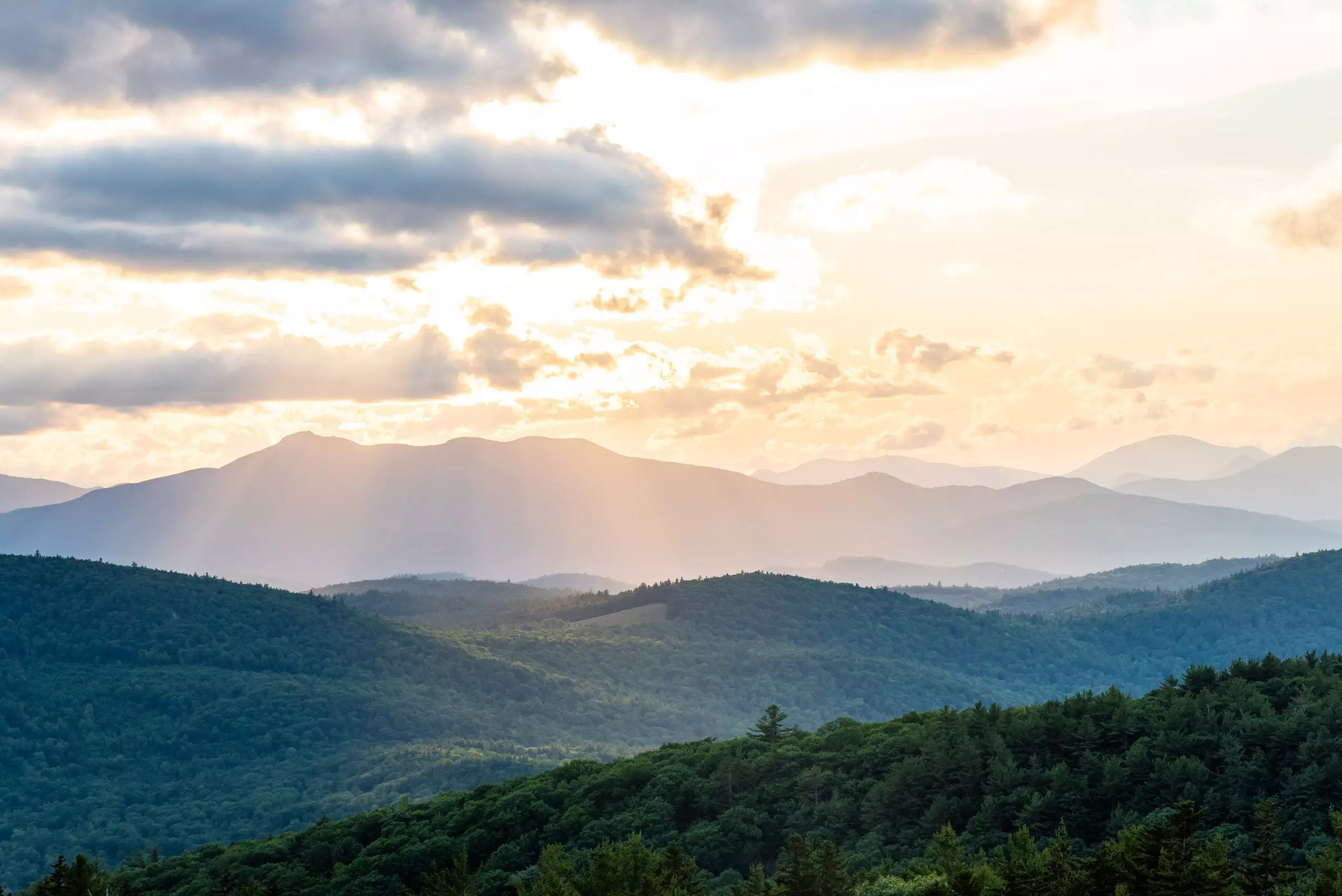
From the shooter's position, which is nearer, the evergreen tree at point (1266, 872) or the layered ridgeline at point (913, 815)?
the evergreen tree at point (1266, 872)

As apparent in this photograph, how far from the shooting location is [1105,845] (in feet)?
285

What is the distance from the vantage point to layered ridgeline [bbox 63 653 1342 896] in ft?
268

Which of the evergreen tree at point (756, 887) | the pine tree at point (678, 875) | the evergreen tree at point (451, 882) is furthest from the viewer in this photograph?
the evergreen tree at point (451, 882)

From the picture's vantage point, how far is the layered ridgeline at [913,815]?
268 feet

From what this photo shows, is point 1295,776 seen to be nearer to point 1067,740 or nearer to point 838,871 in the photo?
point 1067,740

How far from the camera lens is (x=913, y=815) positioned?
130250 mm

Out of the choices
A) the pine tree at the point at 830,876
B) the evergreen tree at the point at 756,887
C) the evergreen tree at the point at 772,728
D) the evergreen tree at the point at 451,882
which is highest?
the evergreen tree at the point at 772,728

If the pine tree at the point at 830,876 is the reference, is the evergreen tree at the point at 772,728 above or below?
above

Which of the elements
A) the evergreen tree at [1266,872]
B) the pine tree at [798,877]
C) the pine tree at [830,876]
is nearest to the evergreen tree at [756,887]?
the pine tree at [798,877]

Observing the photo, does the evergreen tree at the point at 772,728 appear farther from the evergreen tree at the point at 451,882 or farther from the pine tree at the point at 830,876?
the pine tree at the point at 830,876

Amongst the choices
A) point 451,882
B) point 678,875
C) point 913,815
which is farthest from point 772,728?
point 678,875

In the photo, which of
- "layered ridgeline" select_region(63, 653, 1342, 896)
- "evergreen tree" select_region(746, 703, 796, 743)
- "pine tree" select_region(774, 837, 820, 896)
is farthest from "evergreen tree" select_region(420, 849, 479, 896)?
"evergreen tree" select_region(746, 703, 796, 743)

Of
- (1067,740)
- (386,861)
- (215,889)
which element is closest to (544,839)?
(386,861)

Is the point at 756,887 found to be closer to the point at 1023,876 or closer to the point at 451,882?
the point at 1023,876
